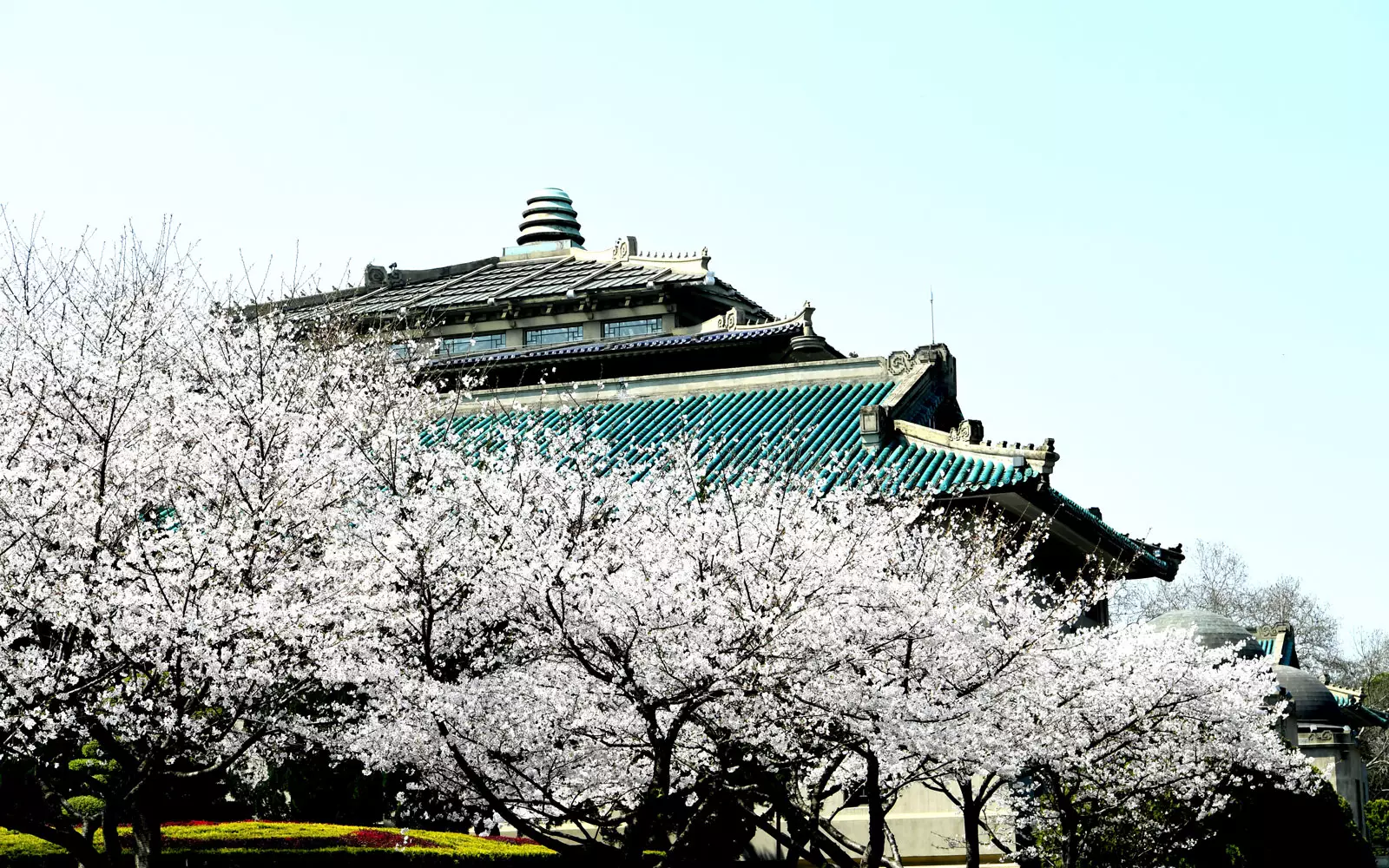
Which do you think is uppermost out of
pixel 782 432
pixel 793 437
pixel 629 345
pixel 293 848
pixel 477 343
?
pixel 477 343

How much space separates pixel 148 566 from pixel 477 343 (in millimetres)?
32059

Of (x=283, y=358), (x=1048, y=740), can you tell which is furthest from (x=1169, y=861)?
(x=283, y=358)

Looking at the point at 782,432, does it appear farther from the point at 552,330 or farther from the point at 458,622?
the point at 552,330

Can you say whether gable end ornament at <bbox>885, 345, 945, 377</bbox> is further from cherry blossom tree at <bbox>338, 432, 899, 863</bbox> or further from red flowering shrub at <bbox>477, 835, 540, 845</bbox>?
cherry blossom tree at <bbox>338, 432, 899, 863</bbox>

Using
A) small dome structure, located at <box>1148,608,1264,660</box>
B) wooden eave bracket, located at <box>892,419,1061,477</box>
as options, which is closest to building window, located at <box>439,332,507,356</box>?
wooden eave bracket, located at <box>892,419,1061,477</box>

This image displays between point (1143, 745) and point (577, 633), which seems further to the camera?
point (1143, 745)

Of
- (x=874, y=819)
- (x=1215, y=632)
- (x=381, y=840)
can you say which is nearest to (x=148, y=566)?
(x=381, y=840)

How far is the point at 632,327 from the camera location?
1756 inches

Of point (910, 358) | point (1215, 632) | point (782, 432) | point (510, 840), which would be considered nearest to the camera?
point (510, 840)

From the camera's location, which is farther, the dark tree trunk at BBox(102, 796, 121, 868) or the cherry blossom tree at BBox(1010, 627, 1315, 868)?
the cherry blossom tree at BBox(1010, 627, 1315, 868)

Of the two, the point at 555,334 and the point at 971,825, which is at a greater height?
the point at 555,334

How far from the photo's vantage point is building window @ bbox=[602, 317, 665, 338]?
145ft

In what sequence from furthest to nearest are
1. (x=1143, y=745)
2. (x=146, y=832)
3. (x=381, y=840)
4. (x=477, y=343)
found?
(x=477, y=343)
(x=1143, y=745)
(x=381, y=840)
(x=146, y=832)

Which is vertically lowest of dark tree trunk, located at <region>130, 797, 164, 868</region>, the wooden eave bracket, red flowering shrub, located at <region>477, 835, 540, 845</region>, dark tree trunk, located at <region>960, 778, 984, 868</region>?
red flowering shrub, located at <region>477, 835, 540, 845</region>
